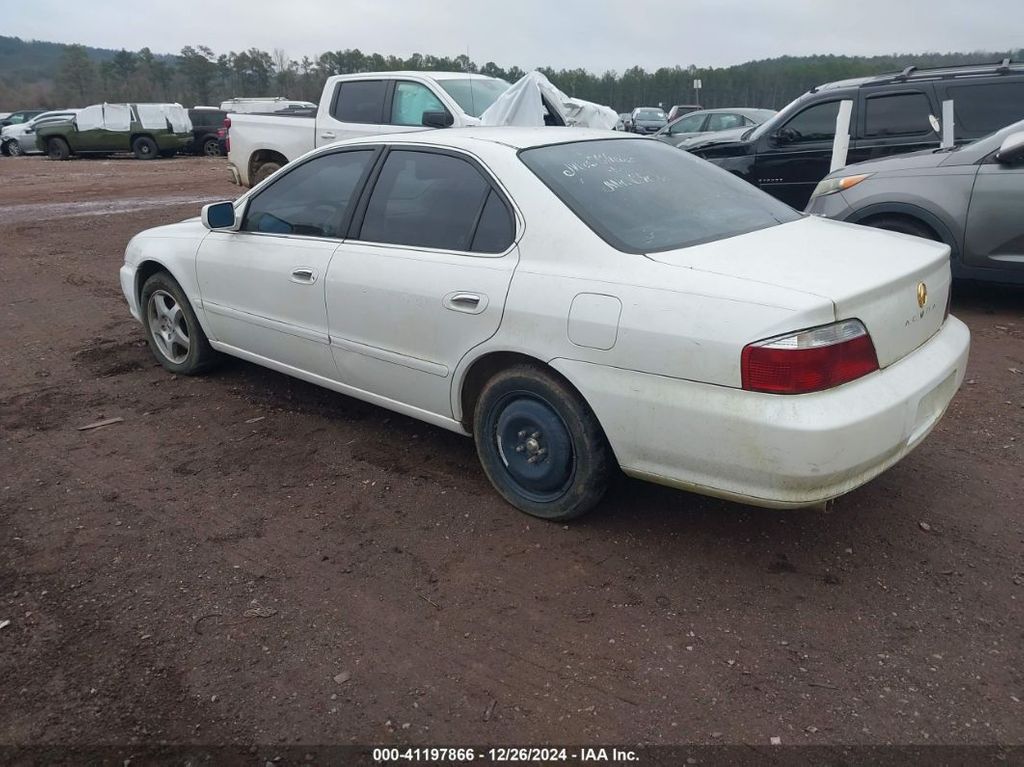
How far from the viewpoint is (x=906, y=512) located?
11.1 feet

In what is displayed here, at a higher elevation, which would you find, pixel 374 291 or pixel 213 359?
pixel 374 291

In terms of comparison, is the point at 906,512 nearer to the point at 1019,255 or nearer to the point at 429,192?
the point at 429,192

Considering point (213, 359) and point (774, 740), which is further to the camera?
point (213, 359)

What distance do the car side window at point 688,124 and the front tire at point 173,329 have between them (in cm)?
1345

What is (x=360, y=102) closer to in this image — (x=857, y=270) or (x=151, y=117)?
(x=857, y=270)

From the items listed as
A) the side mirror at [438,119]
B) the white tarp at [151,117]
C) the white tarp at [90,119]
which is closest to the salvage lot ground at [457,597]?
the side mirror at [438,119]

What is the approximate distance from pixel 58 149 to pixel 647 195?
91.9 feet

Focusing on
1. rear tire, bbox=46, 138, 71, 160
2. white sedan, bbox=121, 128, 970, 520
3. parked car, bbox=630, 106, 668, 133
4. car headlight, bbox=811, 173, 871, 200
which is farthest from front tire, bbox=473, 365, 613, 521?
rear tire, bbox=46, 138, 71, 160

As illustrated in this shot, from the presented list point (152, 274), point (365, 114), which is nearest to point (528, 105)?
point (365, 114)

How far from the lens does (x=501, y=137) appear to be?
3721 mm

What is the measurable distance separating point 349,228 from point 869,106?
6.28 m

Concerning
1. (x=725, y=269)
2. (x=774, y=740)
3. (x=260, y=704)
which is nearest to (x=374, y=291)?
(x=725, y=269)

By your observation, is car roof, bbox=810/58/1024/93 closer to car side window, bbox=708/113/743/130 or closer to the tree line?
car side window, bbox=708/113/743/130

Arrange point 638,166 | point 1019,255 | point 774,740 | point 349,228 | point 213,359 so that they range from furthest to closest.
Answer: point 1019,255
point 213,359
point 349,228
point 638,166
point 774,740
